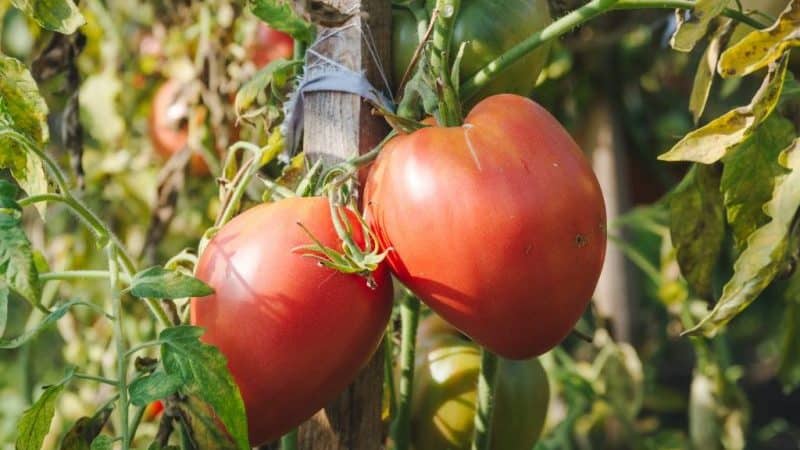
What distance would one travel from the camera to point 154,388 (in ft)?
2.16

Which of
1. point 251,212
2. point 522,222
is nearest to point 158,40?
point 251,212

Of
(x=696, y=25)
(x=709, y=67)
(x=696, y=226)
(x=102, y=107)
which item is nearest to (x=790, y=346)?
(x=696, y=226)

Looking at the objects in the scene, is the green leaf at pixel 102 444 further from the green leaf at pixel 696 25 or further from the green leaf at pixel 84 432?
the green leaf at pixel 696 25

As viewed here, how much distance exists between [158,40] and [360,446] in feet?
3.24

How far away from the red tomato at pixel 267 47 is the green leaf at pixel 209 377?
776 millimetres

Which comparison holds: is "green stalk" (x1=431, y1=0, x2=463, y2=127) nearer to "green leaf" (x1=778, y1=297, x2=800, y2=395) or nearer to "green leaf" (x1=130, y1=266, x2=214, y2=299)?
"green leaf" (x1=130, y1=266, x2=214, y2=299)

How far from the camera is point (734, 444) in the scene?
1.45 meters

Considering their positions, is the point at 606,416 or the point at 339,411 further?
the point at 606,416

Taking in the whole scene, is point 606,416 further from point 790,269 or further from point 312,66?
point 312,66

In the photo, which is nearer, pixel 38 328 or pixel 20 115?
pixel 38 328

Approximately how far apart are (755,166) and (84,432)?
49 cm

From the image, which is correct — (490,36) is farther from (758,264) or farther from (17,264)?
(17,264)

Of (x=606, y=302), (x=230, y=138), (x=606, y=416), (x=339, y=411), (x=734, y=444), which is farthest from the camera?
(x=606, y=302)

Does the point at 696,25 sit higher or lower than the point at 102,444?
higher
